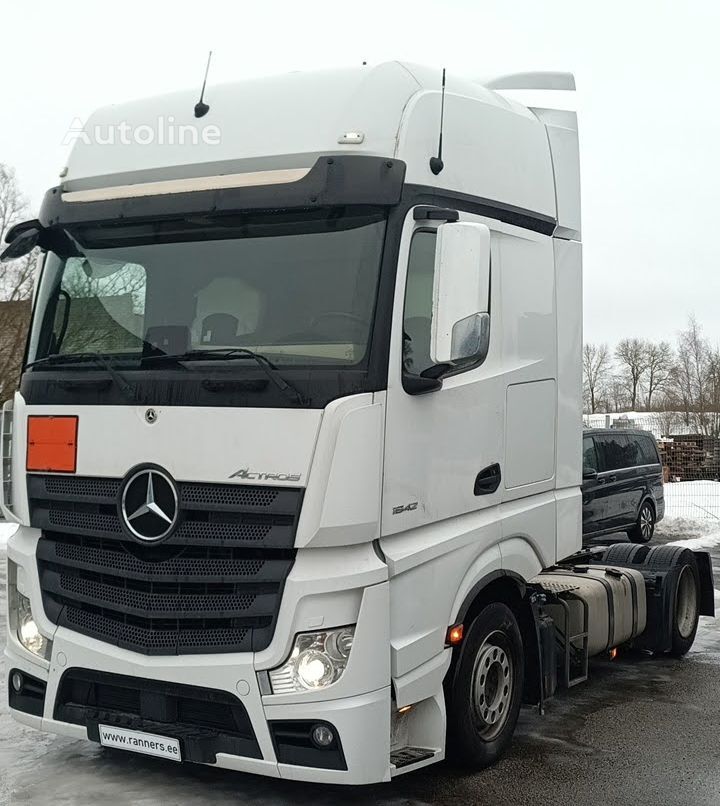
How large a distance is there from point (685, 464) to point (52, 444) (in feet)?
97.2

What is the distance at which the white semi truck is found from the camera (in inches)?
172

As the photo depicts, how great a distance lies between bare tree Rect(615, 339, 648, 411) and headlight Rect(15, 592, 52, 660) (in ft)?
237

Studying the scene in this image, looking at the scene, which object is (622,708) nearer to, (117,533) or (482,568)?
(482,568)

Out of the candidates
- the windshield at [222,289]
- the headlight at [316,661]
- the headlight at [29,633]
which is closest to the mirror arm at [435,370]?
the windshield at [222,289]

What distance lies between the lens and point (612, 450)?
17469 millimetres

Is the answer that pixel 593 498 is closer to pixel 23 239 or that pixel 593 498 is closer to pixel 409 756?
pixel 409 756

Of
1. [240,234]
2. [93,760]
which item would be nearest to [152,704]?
[93,760]

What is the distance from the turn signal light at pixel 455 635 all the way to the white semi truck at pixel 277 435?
1.7 inches

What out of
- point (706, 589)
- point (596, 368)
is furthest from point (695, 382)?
point (706, 589)

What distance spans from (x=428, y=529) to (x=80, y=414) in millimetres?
1748

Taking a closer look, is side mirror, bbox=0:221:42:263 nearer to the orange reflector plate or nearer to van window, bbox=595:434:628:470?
the orange reflector plate

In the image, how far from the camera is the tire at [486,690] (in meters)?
5.07

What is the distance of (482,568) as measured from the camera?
5238mm

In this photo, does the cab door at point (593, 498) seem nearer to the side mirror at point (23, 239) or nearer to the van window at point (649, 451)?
the van window at point (649, 451)
